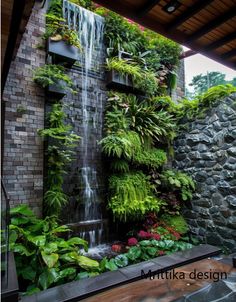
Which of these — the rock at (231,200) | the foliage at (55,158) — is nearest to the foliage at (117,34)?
the foliage at (55,158)

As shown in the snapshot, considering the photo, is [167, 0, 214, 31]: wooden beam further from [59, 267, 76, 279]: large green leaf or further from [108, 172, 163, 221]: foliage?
[108, 172, 163, 221]: foliage

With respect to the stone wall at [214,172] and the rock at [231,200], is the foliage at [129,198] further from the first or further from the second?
the rock at [231,200]

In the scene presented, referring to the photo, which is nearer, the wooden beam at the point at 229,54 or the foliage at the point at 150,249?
the wooden beam at the point at 229,54

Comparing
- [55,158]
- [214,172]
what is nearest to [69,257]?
[55,158]

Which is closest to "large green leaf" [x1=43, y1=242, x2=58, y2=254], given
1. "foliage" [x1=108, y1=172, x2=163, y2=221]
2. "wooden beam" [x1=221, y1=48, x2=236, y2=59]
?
"foliage" [x1=108, y1=172, x2=163, y2=221]

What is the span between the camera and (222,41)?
6.31ft

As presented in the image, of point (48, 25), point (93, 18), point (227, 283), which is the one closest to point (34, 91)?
point (48, 25)

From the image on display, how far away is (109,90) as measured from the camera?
→ 206 inches

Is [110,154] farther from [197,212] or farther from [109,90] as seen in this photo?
[197,212]

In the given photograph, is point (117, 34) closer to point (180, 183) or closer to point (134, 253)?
point (180, 183)

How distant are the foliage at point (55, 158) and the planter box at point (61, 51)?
904 millimetres

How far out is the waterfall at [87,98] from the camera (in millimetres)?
4688

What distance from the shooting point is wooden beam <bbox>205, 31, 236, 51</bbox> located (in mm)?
1880

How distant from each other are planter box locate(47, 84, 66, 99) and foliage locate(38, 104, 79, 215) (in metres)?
0.20
